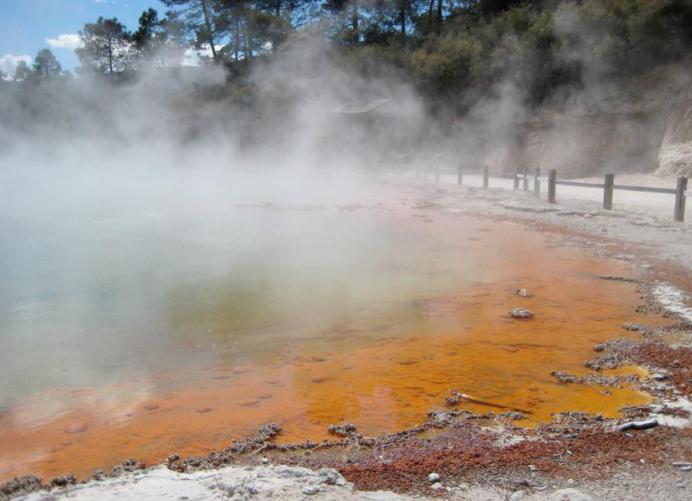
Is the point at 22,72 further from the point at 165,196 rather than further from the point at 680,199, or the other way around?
the point at 680,199

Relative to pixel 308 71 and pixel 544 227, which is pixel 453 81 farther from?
pixel 544 227

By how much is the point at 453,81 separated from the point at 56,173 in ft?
40.7

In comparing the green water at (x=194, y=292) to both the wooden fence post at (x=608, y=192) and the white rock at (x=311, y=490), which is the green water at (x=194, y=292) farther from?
the wooden fence post at (x=608, y=192)

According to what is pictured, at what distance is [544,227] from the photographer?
834cm

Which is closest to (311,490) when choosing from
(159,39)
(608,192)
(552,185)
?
(608,192)

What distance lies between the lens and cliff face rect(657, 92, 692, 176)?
1128cm

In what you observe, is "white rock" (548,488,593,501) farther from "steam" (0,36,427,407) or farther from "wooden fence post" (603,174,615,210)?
"wooden fence post" (603,174,615,210)

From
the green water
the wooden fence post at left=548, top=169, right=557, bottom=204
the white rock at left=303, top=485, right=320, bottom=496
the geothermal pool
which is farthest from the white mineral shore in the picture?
the wooden fence post at left=548, top=169, right=557, bottom=204

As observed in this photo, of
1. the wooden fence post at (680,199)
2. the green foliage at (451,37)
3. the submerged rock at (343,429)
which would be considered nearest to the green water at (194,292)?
the submerged rock at (343,429)

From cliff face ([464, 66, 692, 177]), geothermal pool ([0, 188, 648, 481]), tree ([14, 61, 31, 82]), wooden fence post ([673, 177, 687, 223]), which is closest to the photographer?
geothermal pool ([0, 188, 648, 481])

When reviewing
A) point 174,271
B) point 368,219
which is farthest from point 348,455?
point 368,219

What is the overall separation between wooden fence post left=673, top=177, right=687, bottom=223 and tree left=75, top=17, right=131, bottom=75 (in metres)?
28.0

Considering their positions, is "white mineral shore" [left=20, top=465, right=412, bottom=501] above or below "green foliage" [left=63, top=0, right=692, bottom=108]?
below

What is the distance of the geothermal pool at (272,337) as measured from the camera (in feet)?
9.45
